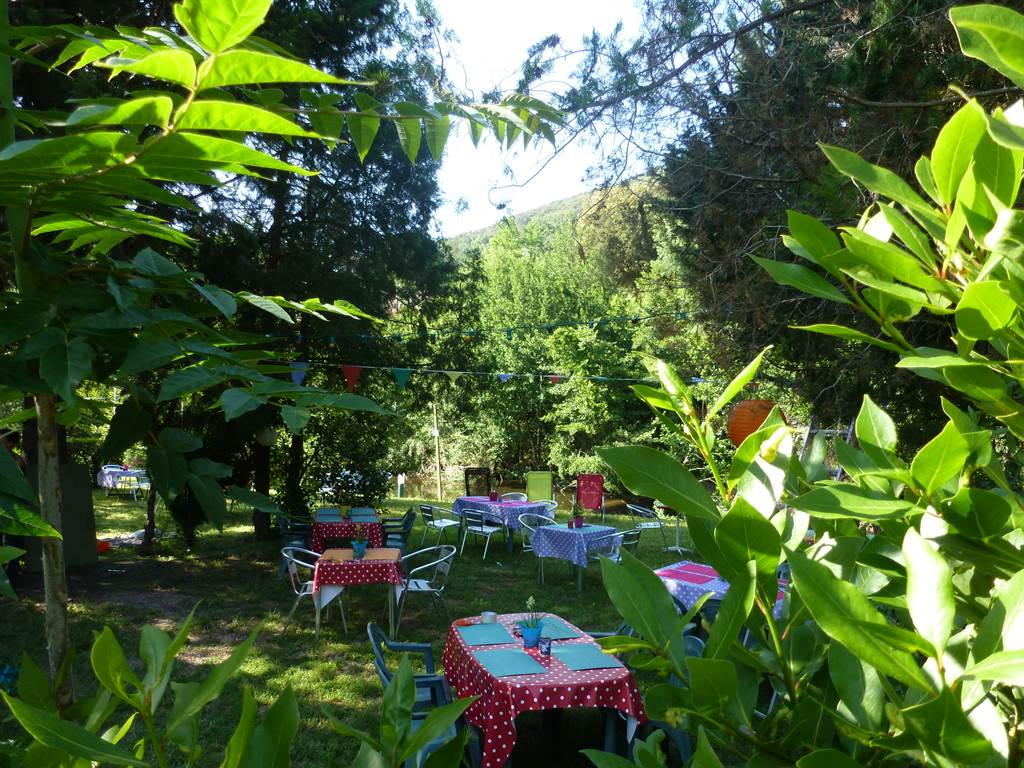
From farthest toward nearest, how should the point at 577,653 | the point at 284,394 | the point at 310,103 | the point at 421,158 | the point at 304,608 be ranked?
1. the point at 421,158
2. the point at 304,608
3. the point at 577,653
4. the point at 310,103
5. the point at 284,394

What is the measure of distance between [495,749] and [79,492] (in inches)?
277

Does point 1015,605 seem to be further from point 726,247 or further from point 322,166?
point 322,166

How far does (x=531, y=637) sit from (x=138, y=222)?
3.78 m

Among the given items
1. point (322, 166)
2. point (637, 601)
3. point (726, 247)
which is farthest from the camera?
point (322, 166)

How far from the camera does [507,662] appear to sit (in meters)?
3.89

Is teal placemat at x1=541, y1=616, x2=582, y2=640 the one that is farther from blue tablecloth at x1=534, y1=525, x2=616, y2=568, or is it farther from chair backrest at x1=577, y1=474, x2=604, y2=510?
chair backrest at x1=577, y1=474, x2=604, y2=510

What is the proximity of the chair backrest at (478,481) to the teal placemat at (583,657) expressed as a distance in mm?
11580

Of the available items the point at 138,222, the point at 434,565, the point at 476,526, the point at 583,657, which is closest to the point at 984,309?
the point at 138,222

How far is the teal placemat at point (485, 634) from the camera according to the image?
13.8ft

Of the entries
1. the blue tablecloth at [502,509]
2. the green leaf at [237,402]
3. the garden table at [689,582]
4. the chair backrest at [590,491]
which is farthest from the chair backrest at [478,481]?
the green leaf at [237,402]

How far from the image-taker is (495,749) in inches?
140

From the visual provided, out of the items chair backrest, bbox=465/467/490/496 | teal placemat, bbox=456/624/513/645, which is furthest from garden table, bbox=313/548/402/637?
chair backrest, bbox=465/467/490/496

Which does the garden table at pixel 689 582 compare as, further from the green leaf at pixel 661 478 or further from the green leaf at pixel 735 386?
the green leaf at pixel 661 478

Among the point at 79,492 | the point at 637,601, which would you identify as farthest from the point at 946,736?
the point at 79,492
